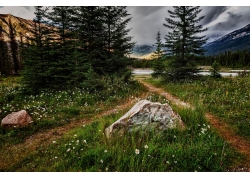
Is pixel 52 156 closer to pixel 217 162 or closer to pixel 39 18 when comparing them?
pixel 217 162

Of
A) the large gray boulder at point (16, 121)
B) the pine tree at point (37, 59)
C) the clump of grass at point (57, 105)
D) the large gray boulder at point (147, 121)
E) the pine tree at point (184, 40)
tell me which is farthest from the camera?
the pine tree at point (184, 40)

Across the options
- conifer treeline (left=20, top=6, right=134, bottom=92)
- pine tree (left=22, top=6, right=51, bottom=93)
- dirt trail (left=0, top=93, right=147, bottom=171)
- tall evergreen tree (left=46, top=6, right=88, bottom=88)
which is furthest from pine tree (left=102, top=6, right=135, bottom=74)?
dirt trail (left=0, top=93, right=147, bottom=171)

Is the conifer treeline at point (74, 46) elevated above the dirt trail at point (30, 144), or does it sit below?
above

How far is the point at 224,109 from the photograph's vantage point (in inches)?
307

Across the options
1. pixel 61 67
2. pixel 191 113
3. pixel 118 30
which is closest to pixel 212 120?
pixel 191 113

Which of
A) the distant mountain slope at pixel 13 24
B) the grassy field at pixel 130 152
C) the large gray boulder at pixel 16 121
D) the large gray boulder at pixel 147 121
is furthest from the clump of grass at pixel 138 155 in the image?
the distant mountain slope at pixel 13 24

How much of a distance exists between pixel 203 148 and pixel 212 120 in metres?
3.21

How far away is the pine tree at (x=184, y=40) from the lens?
14.3 metres

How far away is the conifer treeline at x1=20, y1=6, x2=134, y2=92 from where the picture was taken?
11539mm

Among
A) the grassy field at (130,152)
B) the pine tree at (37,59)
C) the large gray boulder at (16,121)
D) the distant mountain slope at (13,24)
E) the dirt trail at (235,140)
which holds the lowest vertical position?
the dirt trail at (235,140)

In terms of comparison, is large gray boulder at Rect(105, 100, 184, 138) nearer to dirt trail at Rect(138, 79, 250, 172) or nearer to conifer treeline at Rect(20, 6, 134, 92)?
dirt trail at Rect(138, 79, 250, 172)

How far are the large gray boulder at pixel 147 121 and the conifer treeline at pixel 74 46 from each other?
670cm

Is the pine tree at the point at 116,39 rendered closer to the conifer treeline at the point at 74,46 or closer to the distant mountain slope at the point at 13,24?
the conifer treeline at the point at 74,46

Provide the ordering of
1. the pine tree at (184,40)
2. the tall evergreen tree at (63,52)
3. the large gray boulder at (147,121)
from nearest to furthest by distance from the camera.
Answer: the large gray boulder at (147,121), the tall evergreen tree at (63,52), the pine tree at (184,40)
